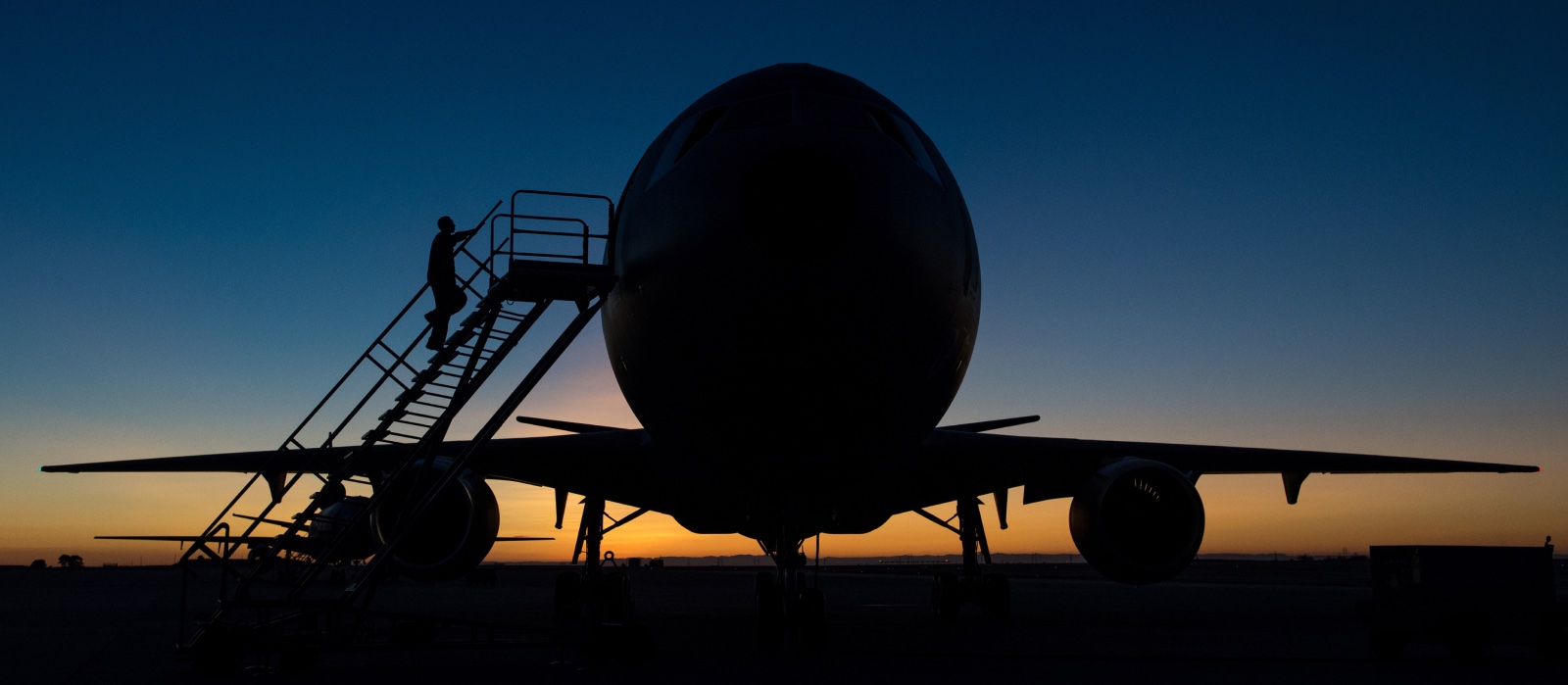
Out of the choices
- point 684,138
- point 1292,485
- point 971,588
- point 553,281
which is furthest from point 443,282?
point 1292,485

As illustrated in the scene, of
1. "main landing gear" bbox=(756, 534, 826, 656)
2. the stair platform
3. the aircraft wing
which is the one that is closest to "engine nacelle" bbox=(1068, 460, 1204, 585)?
the aircraft wing

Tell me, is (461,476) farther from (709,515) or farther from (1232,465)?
(1232,465)

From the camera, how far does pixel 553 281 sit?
9.28 m

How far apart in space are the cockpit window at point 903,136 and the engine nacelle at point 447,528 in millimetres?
6145

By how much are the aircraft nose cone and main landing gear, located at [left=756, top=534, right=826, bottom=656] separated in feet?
12.5

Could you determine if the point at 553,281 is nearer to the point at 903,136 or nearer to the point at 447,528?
the point at 903,136

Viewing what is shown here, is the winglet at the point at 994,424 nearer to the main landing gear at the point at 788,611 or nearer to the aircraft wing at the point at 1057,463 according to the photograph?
the aircraft wing at the point at 1057,463

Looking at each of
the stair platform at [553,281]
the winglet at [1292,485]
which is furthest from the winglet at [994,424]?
the stair platform at [553,281]

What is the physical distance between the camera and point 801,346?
7.32 metres

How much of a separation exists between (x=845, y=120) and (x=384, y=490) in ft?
18.0

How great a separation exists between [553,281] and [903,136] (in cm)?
319

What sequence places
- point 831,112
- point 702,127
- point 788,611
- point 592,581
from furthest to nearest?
point 592,581 < point 788,611 < point 702,127 < point 831,112

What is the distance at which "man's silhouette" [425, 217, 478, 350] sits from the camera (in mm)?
11016

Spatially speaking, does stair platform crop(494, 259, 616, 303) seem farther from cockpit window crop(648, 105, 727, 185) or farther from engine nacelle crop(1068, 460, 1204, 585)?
engine nacelle crop(1068, 460, 1204, 585)
